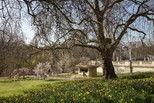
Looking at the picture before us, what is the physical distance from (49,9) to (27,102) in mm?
3846

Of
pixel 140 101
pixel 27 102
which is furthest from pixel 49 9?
pixel 140 101

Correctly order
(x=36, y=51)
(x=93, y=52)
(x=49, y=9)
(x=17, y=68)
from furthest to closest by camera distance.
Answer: (x=93, y=52) < (x=36, y=51) < (x=17, y=68) < (x=49, y=9)

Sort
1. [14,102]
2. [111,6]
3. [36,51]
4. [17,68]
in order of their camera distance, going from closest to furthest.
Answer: [14,102], [17,68], [36,51], [111,6]

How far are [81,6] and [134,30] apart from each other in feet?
67.6

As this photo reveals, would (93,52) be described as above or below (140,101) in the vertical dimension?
above

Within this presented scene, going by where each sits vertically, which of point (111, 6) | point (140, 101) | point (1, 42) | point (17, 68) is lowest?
point (140, 101)

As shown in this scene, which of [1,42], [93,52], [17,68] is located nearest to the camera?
[1,42]

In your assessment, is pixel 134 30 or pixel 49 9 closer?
pixel 49 9

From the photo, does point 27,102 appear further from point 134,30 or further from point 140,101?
point 134,30

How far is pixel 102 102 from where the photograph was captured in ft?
34.8

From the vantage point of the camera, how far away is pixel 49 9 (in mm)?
8117

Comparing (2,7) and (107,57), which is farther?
(107,57)

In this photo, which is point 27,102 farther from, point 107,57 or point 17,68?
point 107,57

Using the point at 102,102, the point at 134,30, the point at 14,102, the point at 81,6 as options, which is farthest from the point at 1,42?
the point at 134,30
